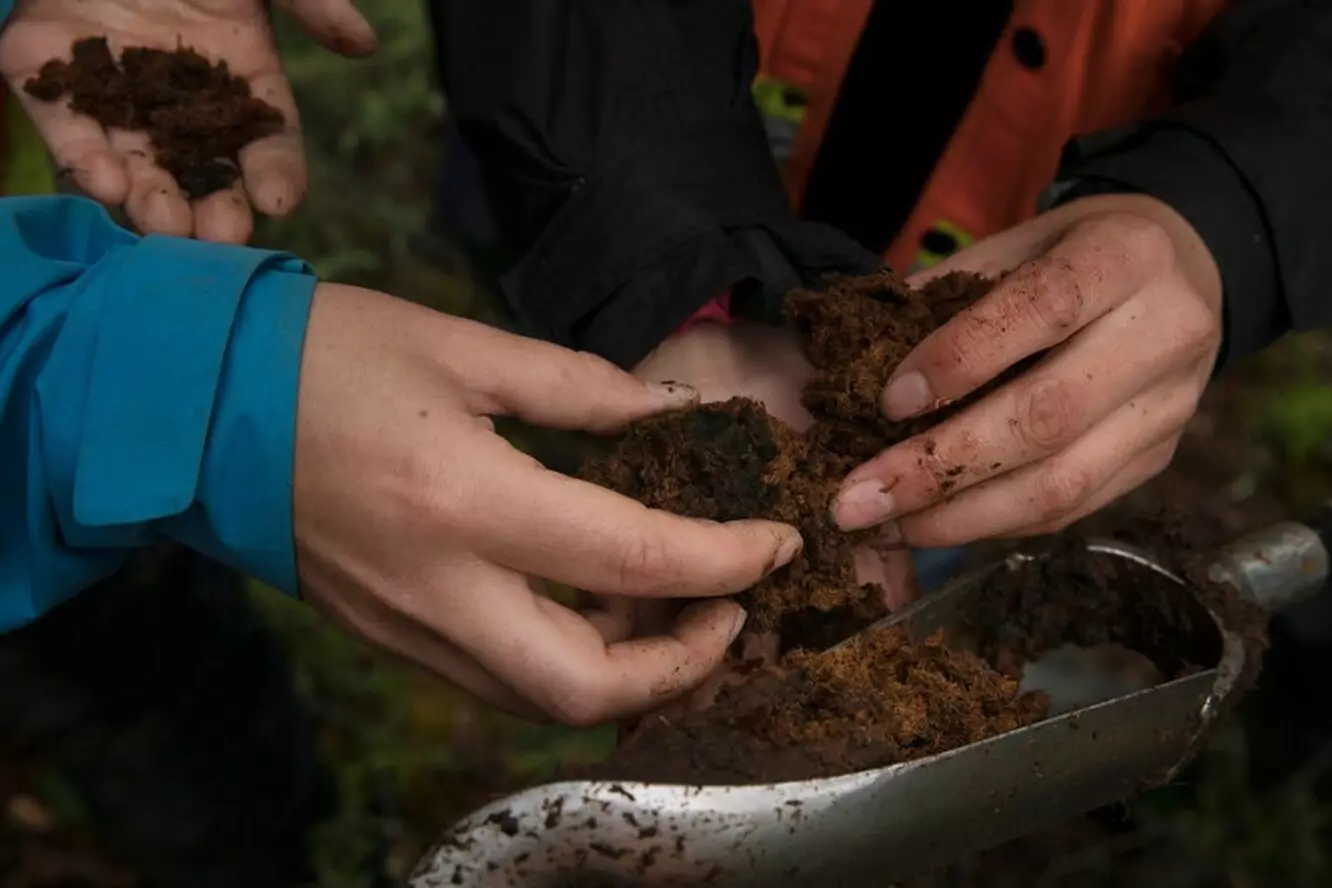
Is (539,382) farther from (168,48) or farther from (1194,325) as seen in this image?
(168,48)

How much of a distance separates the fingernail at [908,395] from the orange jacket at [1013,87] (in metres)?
0.53

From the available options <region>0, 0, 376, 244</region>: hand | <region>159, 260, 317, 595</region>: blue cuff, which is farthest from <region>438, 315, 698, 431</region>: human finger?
<region>0, 0, 376, 244</region>: hand

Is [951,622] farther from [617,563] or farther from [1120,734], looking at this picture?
[617,563]

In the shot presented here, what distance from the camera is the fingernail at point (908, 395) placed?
98 cm

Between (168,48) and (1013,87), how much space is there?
1.04 meters

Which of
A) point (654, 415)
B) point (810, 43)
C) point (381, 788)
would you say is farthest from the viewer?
point (381, 788)

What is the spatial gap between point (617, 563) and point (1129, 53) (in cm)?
88

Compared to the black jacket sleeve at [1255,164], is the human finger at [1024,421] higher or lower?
lower

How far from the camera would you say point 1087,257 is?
40.9 inches

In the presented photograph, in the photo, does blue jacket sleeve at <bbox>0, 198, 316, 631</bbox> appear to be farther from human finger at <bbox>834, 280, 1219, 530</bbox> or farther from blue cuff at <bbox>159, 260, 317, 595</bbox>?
human finger at <bbox>834, 280, 1219, 530</bbox>

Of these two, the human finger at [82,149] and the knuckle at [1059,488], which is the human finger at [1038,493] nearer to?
the knuckle at [1059,488]

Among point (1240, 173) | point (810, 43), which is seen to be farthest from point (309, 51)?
point (1240, 173)

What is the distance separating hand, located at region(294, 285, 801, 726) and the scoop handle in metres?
0.48

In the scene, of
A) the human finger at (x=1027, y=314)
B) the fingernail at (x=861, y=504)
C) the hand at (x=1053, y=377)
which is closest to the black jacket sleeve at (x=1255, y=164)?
the hand at (x=1053, y=377)
